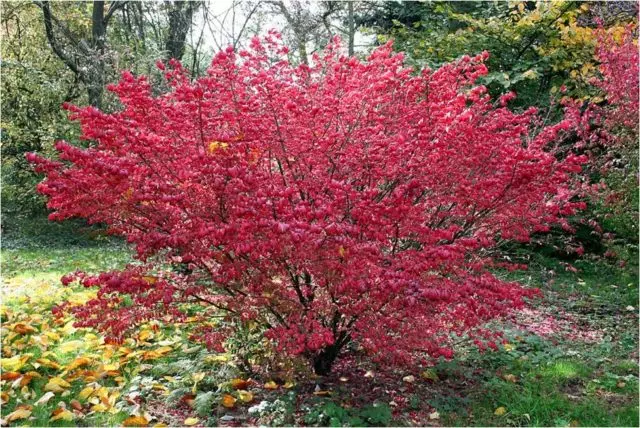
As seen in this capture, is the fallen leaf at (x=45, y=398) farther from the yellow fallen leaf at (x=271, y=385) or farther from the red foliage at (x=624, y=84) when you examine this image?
the red foliage at (x=624, y=84)

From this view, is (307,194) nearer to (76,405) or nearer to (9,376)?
(76,405)

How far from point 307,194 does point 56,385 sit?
6.40ft

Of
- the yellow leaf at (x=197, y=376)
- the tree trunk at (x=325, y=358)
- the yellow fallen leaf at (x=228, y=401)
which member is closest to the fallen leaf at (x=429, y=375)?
the tree trunk at (x=325, y=358)

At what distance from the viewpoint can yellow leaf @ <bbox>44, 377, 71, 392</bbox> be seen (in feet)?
11.1

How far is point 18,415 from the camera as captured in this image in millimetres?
3002

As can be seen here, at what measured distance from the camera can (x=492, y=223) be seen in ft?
12.2

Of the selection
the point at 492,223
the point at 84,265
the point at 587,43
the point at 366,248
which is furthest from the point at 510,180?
the point at 84,265

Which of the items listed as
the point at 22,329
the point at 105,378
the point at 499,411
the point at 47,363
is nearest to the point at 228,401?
the point at 105,378

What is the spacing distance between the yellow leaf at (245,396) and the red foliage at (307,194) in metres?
0.48

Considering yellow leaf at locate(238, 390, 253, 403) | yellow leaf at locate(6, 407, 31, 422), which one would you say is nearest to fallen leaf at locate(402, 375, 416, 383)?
yellow leaf at locate(238, 390, 253, 403)

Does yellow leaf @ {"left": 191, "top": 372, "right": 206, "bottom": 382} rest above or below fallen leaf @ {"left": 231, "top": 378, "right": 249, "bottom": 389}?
above

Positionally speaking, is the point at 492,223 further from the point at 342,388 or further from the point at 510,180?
the point at 342,388

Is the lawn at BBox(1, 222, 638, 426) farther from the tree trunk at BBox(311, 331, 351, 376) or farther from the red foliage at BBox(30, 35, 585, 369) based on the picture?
the red foliage at BBox(30, 35, 585, 369)

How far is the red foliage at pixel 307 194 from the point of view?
→ 9.15 feet
